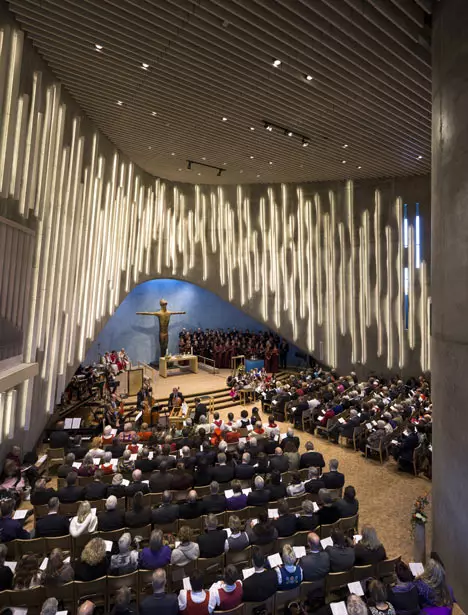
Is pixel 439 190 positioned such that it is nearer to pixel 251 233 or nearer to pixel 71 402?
pixel 71 402

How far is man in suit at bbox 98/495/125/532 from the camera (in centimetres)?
464

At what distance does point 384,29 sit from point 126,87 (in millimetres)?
4982

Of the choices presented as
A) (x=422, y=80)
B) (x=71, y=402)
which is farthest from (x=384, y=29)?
(x=71, y=402)

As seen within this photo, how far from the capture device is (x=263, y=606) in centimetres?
356

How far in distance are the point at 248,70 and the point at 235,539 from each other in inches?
297

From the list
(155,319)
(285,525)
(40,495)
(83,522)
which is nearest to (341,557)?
(285,525)

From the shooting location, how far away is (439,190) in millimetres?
4801

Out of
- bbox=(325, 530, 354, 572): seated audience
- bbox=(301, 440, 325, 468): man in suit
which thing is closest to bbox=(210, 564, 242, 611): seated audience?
bbox=(325, 530, 354, 572): seated audience

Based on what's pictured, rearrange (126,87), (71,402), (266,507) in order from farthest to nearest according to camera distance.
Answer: (71,402), (126,87), (266,507)

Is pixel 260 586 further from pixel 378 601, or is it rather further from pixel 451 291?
pixel 451 291

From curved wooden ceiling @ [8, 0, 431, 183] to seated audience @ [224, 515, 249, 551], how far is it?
6.80m

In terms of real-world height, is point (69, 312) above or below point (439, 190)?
below

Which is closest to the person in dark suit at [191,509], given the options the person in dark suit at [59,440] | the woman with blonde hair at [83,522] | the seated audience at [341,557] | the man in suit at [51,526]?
the woman with blonde hair at [83,522]

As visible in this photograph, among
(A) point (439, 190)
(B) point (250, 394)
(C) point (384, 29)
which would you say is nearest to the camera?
(A) point (439, 190)
